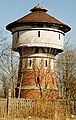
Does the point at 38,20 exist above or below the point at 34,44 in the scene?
above

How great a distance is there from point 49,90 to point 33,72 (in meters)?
16.0

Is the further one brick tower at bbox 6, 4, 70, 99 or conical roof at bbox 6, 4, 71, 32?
conical roof at bbox 6, 4, 71, 32

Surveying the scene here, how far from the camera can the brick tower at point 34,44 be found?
27203 millimetres

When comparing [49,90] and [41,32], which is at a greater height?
[41,32]

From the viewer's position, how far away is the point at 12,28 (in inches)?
1133

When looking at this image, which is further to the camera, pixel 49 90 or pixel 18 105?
pixel 18 105

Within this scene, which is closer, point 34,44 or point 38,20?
point 34,44

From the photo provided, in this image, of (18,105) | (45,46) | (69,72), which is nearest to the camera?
(18,105)

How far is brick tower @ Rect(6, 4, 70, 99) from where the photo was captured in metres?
27.2

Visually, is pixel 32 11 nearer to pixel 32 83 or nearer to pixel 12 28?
pixel 12 28

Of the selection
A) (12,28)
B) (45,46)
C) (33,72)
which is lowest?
(33,72)

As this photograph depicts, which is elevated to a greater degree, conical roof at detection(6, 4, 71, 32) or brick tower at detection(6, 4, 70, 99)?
conical roof at detection(6, 4, 71, 32)

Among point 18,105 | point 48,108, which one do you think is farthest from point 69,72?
point 48,108

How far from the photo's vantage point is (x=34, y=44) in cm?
2694
